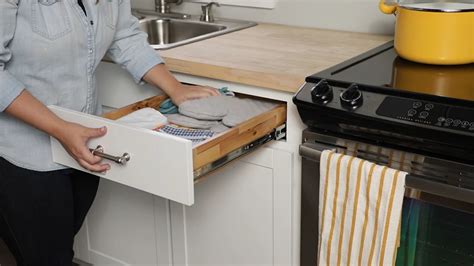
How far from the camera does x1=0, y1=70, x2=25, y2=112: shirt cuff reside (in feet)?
4.44

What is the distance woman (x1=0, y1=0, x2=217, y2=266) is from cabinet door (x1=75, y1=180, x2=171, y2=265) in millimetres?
226

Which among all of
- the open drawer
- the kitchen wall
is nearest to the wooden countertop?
the kitchen wall

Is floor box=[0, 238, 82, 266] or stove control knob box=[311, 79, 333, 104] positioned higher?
stove control knob box=[311, 79, 333, 104]

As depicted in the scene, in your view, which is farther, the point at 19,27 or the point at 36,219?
the point at 36,219

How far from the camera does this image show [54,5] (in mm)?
1439

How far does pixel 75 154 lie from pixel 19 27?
0.29 meters

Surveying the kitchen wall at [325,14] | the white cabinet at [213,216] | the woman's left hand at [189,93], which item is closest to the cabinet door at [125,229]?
the white cabinet at [213,216]

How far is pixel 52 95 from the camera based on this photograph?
1490 mm

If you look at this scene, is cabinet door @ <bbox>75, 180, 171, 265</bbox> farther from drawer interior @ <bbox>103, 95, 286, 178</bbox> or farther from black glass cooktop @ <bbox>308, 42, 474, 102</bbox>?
black glass cooktop @ <bbox>308, 42, 474, 102</bbox>

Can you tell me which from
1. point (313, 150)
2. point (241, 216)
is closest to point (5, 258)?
point (241, 216)

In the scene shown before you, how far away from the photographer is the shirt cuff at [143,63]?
167 cm

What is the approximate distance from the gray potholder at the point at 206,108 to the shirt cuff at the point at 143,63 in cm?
19

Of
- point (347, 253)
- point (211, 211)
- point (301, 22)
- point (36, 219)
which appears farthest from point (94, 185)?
point (301, 22)

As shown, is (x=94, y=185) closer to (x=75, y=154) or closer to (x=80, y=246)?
(x=75, y=154)
